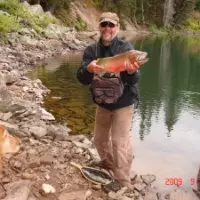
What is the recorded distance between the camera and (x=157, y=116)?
1585 cm

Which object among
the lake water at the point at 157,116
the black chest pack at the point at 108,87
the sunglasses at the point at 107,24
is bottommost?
the lake water at the point at 157,116

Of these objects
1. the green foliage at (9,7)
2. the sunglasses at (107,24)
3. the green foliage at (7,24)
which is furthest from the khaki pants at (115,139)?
the green foliage at (9,7)

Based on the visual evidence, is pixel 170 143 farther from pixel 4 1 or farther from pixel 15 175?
pixel 4 1

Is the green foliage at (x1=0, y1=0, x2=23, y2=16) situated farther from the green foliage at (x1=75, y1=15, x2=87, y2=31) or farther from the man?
the man

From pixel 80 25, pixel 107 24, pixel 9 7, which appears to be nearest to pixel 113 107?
pixel 107 24

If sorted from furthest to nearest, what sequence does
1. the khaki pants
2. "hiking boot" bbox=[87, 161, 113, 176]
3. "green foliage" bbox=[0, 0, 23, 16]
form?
1. "green foliage" bbox=[0, 0, 23, 16]
2. "hiking boot" bbox=[87, 161, 113, 176]
3. the khaki pants

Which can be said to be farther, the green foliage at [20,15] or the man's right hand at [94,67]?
the green foliage at [20,15]

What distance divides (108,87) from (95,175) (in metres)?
1.78

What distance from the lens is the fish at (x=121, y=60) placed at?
5.71 metres

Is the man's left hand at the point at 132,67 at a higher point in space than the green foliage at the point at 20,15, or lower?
lower

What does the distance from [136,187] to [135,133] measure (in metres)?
5.03

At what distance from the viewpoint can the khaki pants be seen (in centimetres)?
677

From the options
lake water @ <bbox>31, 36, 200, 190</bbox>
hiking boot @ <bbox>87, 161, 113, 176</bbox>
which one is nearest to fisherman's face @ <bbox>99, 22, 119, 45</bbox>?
hiking boot @ <bbox>87, 161, 113, 176</bbox>

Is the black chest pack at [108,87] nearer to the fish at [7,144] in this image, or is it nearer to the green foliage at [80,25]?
the fish at [7,144]
